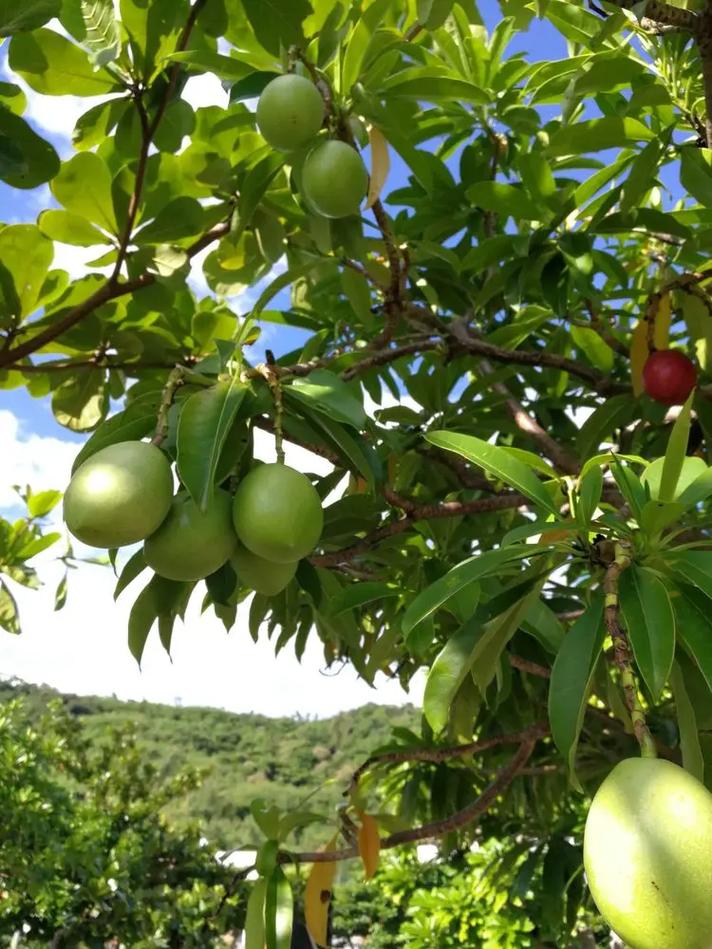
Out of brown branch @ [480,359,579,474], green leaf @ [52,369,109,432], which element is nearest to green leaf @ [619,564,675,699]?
brown branch @ [480,359,579,474]

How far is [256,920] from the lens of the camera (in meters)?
1.48

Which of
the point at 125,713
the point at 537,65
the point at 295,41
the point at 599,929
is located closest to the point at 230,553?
the point at 295,41

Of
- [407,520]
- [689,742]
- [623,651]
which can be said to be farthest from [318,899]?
[623,651]

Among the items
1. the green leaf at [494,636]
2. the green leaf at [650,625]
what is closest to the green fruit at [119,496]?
the green leaf at [494,636]

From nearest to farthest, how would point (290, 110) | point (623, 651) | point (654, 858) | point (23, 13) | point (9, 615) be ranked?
point (654, 858) → point (623, 651) → point (23, 13) → point (290, 110) → point (9, 615)

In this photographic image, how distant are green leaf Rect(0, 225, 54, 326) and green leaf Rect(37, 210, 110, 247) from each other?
0.08 ft

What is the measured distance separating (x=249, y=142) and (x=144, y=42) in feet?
1.24

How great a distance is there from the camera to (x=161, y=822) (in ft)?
23.8

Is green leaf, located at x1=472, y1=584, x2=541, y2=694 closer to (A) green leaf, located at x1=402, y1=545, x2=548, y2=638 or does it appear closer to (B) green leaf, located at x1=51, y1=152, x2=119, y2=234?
(A) green leaf, located at x1=402, y1=545, x2=548, y2=638

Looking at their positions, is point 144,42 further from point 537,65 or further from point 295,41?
point 537,65

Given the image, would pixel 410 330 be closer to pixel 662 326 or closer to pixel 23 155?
pixel 662 326

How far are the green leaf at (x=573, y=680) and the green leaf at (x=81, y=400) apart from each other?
4.78ft

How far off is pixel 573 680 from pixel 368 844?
1.21 metres

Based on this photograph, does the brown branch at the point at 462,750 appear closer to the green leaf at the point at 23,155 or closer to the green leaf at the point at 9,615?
the green leaf at the point at 9,615
